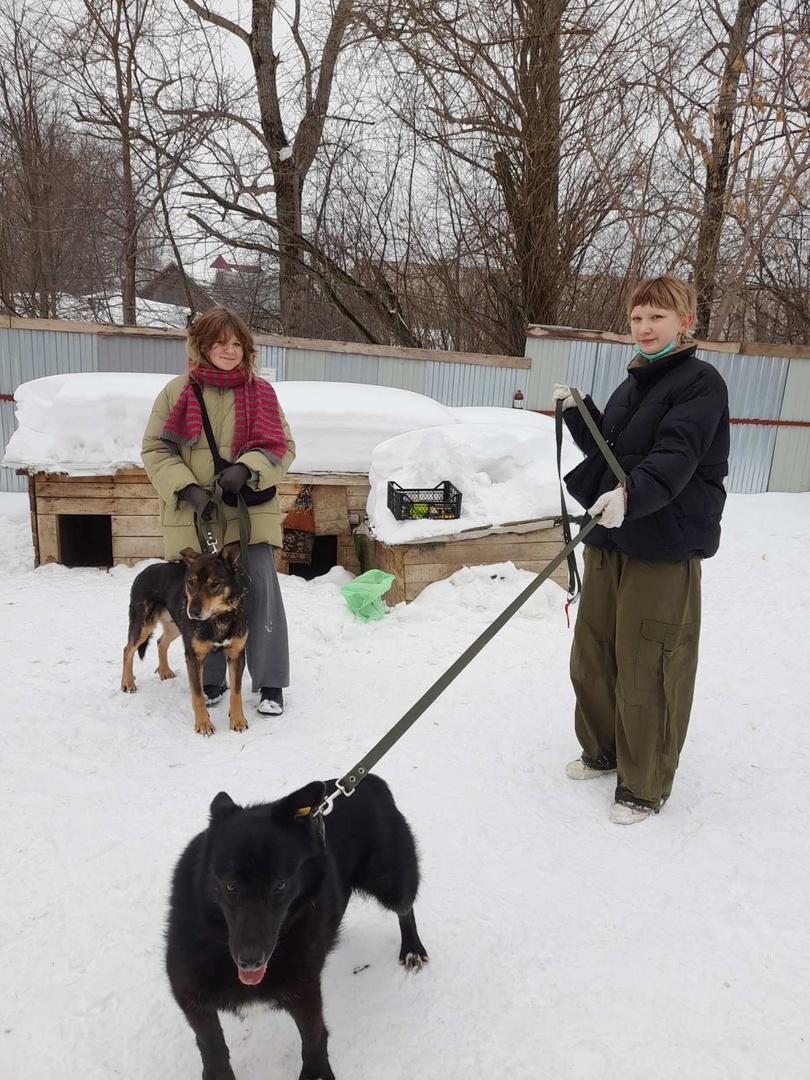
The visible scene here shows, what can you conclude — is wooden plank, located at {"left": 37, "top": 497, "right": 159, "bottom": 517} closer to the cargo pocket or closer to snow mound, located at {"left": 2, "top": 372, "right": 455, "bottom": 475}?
snow mound, located at {"left": 2, "top": 372, "right": 455, "bottom": 475}

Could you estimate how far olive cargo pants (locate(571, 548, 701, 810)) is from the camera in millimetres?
2535

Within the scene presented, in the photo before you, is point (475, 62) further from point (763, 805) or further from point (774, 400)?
point (763, 805)

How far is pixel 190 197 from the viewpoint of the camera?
11.9 m

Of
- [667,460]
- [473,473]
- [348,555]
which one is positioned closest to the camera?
[667,460]

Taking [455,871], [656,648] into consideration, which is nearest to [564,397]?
[656,648]

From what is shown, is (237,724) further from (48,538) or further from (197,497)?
(48,538)

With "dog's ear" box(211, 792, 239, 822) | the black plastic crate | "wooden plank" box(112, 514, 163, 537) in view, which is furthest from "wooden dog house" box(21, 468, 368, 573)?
"dog's ear" box(211, 792, 239, 822)

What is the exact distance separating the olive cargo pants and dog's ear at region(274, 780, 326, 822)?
5.04ft

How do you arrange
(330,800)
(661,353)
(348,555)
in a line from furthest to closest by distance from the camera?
(348,555) < (661,353) < (330,800)

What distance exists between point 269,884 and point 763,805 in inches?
92.6

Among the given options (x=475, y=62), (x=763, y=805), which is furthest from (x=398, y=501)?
(x=475, y=62)

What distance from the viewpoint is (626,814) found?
2676 mm

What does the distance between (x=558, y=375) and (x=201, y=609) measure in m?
6.78

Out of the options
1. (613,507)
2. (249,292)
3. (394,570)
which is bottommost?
(394,570)
